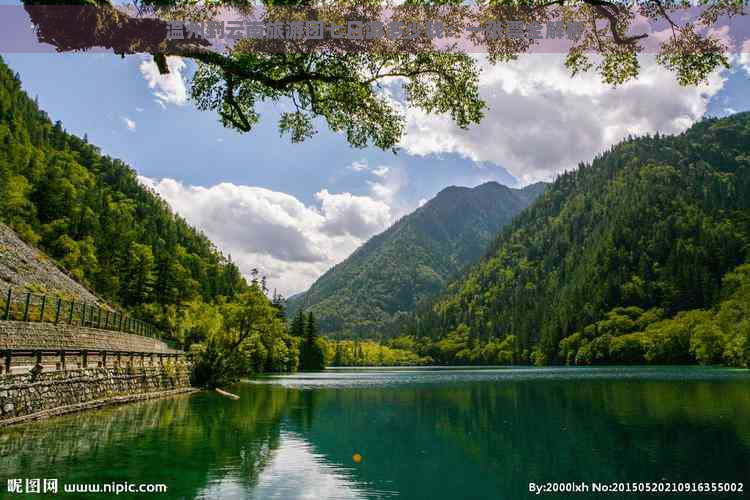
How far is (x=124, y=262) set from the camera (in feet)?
333

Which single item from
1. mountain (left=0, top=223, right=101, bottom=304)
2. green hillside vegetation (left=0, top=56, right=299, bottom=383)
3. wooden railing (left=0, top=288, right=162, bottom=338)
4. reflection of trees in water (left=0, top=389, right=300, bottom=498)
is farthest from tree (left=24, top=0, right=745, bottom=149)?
green hillside vegetation (left=0, top=56, right=299, bottom=383)

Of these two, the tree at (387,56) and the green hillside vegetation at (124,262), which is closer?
the tree at (387,56)

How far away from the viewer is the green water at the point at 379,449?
50.0 ft

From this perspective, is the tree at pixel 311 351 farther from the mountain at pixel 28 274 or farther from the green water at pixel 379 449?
the green water at pixel 379 449

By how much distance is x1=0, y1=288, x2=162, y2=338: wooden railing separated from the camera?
3117 centimetres

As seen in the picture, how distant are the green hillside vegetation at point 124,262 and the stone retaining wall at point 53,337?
53.1 ft

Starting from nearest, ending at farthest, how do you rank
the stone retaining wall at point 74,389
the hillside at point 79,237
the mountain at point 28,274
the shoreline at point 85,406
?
the stone retaining wall at point 74,389 < the shoreline at point 85,406 < the mountain at point 28,274 < the hillside at point 79,237

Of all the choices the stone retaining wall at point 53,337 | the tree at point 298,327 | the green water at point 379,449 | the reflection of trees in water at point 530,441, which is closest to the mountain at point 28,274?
the stone retaining wall at point 53,337

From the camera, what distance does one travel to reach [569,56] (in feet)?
51.4

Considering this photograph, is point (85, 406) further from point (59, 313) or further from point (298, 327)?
point (298, 327)

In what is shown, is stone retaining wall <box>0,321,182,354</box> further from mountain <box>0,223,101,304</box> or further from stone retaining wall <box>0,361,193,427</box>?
mountain <box>0,223,101,304</box>

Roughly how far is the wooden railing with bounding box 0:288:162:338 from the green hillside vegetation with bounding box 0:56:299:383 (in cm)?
926

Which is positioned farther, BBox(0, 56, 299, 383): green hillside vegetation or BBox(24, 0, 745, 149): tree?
BBox(0, 56, 299, 383): green hillside vegetation

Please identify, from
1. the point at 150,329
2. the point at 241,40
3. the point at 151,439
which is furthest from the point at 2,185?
the point at 241,40
